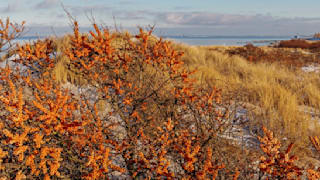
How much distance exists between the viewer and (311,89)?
5.18 metres

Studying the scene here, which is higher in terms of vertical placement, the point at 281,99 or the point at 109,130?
the point at 109,130

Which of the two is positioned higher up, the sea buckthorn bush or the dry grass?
the sea buckthorn bush

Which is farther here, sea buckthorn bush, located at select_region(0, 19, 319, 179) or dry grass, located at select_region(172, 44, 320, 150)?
dry grass, located at select_region(172, 44, 320, 150)

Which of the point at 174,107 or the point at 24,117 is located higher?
the point at 24,117

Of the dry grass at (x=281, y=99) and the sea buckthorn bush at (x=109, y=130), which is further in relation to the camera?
the dry grass at (x=281, y=99)

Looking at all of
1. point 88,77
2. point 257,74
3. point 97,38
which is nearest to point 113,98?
point 88,77

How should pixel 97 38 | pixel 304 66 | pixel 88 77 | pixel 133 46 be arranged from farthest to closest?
pixel 304 66
pixel 133 46
pixel 88 77
pixel 97 38

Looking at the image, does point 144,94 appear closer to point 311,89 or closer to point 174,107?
point 174,107

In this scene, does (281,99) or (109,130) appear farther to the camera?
(281,99)

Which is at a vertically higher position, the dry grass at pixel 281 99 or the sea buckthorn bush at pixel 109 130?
the sea buckthorn bush at pixel 109 130

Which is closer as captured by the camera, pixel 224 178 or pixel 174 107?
pixel 224 178

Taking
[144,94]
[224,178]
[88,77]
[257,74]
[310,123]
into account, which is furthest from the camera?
[257,74]

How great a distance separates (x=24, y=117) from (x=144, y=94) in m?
1.43

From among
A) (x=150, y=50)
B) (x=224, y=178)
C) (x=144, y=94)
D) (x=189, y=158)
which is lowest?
(x=224, y=178)
